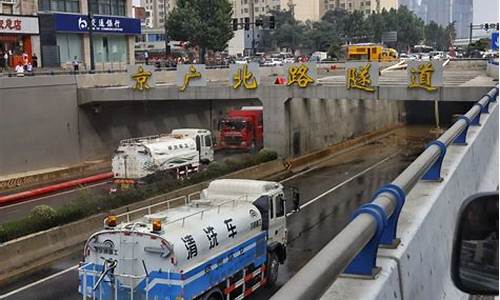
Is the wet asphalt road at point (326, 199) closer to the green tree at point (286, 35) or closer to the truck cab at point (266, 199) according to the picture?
the truck cab at point (266, 199)

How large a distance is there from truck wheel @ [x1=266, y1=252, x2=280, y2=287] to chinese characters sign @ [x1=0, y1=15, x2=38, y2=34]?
1471 inches

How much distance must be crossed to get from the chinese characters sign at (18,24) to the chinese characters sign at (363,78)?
26.0m

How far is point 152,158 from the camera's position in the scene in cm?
3009

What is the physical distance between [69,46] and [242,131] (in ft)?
72.1

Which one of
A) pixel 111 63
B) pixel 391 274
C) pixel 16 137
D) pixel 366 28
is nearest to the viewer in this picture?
pixel 391 274

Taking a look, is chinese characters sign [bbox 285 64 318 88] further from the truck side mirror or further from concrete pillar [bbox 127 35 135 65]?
the truck side mirror

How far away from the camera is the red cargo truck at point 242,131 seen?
43125 mm

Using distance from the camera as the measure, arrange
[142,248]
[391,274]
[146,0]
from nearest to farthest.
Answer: [391,274] → [142,248] → [146,0]

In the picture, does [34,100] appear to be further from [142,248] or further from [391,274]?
[391,274]

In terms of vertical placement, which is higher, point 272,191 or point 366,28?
point 366,28

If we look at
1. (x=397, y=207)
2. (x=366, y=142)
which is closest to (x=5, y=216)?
(x=397, y=207)

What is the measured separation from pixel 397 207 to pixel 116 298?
9681mm

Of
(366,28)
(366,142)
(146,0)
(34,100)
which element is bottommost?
(366,142)

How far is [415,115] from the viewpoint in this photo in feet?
215
